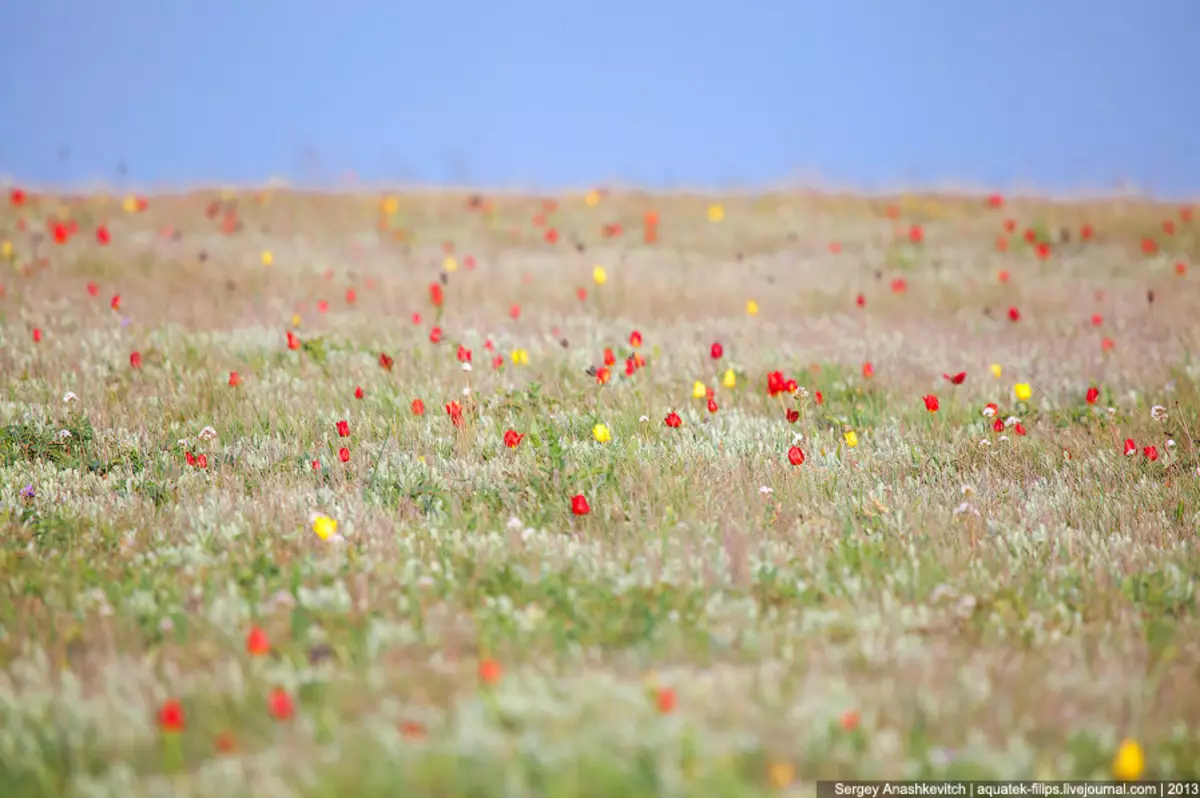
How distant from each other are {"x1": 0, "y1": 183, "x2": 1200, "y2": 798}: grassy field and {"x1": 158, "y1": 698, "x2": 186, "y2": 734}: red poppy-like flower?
14 millimetres

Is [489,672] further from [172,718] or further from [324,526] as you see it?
[324,526]

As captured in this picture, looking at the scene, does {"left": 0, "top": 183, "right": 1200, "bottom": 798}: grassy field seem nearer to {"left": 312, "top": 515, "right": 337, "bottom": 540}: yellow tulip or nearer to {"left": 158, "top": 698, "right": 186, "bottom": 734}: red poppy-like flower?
{"left": 158, "top": 698, "right": 186, "bottom": 734}: red poppy-like flower

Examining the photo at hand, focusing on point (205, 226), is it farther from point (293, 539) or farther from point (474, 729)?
point (474, 729)

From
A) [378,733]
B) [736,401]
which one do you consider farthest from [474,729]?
[736,401]

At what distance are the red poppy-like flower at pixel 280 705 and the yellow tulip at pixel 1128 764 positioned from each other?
7.49ft

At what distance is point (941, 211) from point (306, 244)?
442 inches

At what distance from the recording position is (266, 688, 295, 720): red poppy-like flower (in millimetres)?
2798

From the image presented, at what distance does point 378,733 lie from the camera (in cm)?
288

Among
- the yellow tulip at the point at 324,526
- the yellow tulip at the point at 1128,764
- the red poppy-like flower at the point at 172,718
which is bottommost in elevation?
the yellow tulip at the point at 1128,764

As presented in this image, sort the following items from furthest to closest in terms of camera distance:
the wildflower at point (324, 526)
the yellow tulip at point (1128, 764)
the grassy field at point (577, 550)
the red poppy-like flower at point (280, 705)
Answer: the wildflower at point (324, 526)
the grassy field at point (577, 550)
the red poppy-like flower at point (280, 705)
the yellow tulip at point (1128, 764)

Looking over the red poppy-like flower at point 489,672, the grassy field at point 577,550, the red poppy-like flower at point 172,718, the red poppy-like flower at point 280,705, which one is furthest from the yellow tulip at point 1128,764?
the red poppy-like flower at point 172,718

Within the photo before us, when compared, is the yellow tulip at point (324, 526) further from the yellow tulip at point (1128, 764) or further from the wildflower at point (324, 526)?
the yellow tulip at point (1128, 764)

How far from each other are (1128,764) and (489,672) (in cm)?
177

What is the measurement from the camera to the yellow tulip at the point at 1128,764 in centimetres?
264
